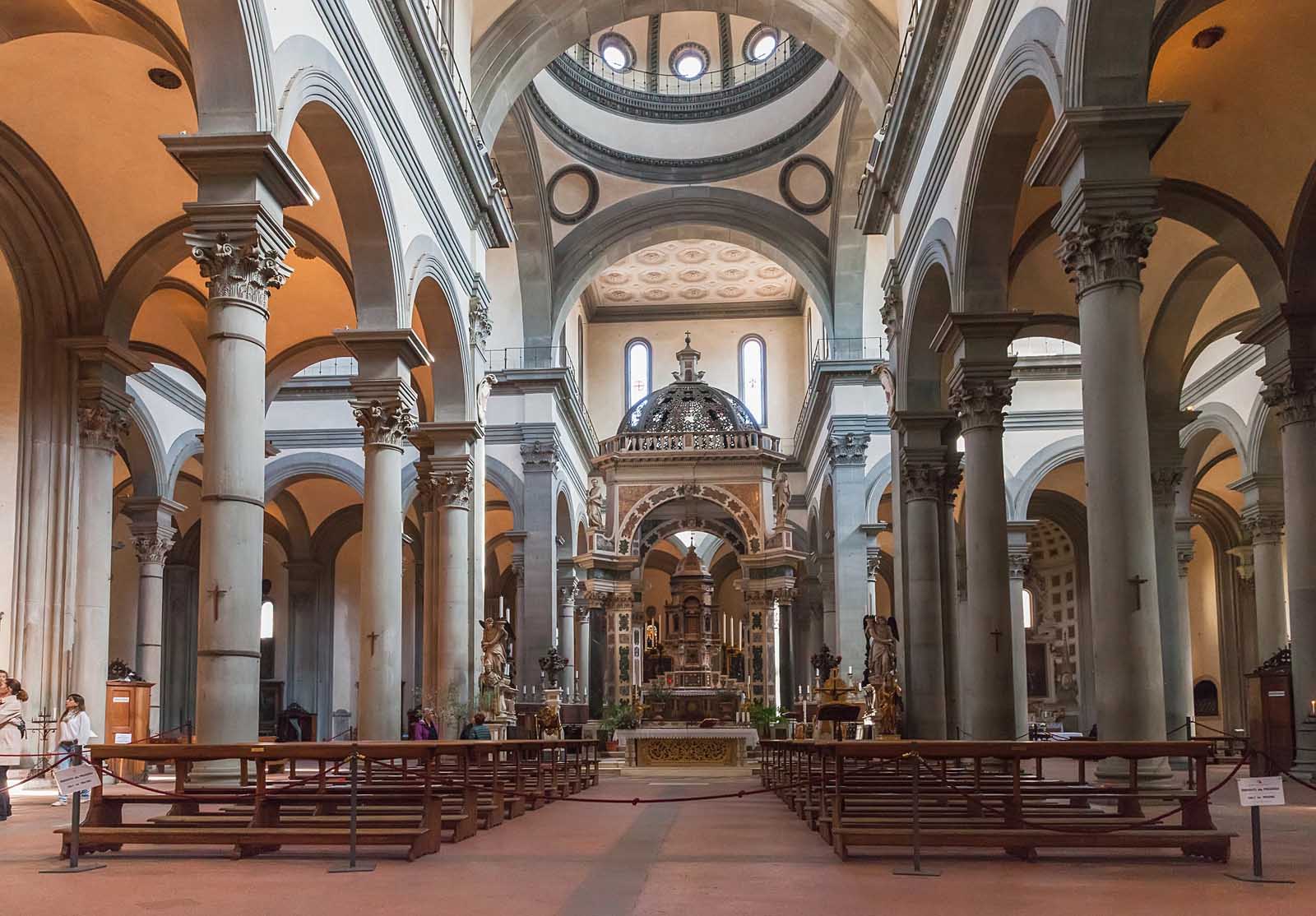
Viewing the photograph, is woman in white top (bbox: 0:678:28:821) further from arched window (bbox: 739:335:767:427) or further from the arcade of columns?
arched window (bbox: 739:335:767:427)

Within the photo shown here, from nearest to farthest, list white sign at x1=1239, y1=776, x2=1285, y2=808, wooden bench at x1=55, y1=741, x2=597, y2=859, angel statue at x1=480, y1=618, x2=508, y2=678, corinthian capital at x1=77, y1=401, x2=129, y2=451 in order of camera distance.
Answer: white sign at x1=1239, y1=776, x2=1285, y2=808
wooden bench at x1=55, y1=741, x2=597, y2=859
corinthian capital at x1=77, y1=401, x2=129, y2=451
angel statue at x1=480, y1=618, x2=508, y2=678

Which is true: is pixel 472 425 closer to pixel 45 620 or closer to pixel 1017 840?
pixel 45 620

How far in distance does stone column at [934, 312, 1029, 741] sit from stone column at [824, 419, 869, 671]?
48.0ft

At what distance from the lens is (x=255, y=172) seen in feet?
36.3

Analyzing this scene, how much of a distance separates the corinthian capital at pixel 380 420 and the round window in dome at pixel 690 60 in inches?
857

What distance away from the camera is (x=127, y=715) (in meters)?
20.4

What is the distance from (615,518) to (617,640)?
11.7 ft

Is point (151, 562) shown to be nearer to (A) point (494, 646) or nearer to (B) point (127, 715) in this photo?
(B) point (127, 715)

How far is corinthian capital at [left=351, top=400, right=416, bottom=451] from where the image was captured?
54.9 ft

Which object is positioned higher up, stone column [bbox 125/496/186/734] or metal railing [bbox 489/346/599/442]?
metal railing [bbox 489/346/599/442]

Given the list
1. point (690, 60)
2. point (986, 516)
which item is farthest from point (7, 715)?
point (690, 60)

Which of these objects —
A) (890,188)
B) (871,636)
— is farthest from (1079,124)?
(871,636)

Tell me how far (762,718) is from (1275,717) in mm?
14414

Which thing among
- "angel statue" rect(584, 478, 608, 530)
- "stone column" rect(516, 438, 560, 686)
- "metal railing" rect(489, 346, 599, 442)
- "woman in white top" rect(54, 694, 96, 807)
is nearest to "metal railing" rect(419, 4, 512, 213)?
"woman in white top" rect(54, 694, 96, 807)
